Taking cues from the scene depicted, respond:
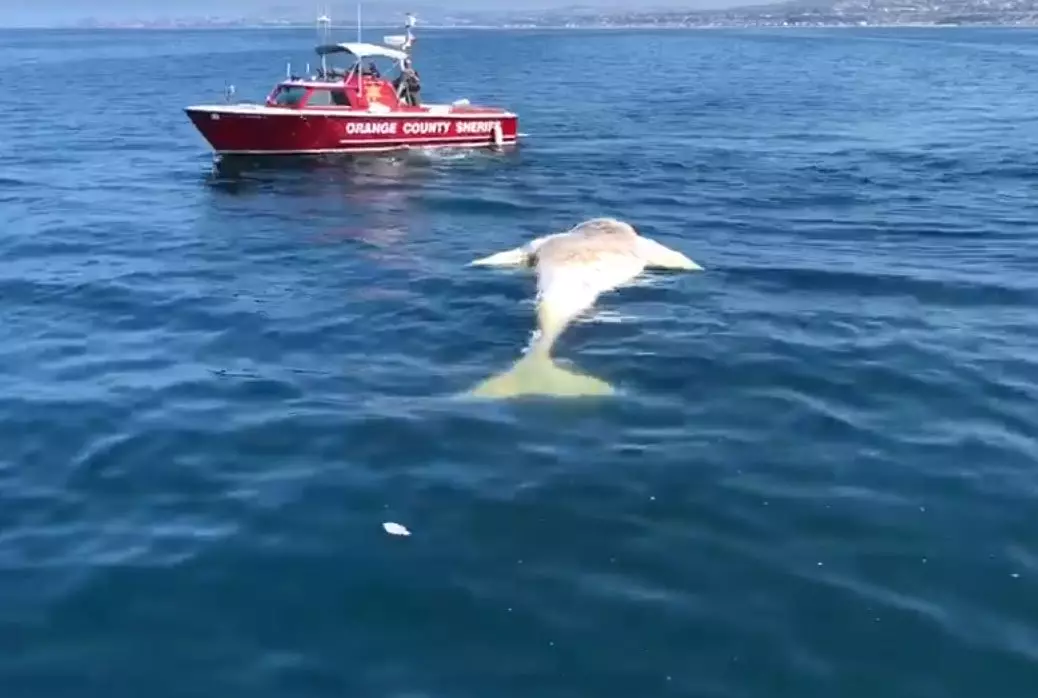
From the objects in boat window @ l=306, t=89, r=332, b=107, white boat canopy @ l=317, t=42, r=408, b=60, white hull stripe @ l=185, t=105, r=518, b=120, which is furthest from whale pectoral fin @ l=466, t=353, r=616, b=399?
white boat canopy @ l=317, t=42, r=408, b=60

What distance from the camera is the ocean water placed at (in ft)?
30.8

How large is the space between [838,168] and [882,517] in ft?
77.0

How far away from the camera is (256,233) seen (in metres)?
25.7

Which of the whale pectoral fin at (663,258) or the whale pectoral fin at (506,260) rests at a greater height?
the whale pectoral fin at (663,258)

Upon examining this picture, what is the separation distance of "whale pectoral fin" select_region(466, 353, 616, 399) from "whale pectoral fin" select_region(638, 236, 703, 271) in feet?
21.8

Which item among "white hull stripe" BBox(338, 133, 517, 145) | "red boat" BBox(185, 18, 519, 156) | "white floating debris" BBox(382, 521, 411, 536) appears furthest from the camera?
"white hull stripe" BBox(338, 133, 517, 145)

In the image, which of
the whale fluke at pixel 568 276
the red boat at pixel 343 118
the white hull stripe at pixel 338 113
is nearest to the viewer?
the whale fluke at pixel 568 276

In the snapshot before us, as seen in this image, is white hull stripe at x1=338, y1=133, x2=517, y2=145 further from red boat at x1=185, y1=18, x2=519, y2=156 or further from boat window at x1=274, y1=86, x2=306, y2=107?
boat window at x1=274, y1=86, x2=306, y2=107

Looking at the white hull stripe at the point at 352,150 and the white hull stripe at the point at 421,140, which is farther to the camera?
the white hull stripe at the point at 421,140

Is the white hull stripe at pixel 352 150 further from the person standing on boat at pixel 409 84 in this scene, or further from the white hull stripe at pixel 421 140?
the person standing on boat at pixel 409 84

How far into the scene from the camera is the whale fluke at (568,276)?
14.9 metres

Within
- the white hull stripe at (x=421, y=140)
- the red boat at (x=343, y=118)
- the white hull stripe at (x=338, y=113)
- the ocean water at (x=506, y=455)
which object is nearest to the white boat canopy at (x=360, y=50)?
the red boat at (x=343, y=118)

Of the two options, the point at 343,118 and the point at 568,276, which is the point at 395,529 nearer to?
the point at 568,276

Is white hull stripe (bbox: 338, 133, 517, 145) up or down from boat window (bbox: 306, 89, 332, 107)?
down
